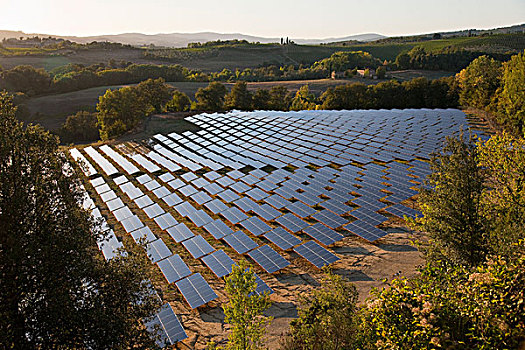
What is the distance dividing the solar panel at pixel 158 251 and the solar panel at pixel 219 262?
262 cm

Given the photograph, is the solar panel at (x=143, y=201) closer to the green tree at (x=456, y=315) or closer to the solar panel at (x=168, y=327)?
the solar panel at (x=168, y=327)

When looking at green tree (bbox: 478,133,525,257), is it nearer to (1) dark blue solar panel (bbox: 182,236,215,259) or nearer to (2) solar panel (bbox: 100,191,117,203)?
(1) dark blue solar panel (bbox: 182,236,215,259)

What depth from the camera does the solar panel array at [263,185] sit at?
19859mm

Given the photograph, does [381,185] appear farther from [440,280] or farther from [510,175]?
[440,280]

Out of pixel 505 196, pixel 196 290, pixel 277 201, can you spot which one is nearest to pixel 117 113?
pixel 277 201

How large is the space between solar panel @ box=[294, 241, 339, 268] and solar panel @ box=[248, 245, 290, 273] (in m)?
1.24

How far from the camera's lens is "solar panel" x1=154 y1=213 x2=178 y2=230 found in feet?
76.1

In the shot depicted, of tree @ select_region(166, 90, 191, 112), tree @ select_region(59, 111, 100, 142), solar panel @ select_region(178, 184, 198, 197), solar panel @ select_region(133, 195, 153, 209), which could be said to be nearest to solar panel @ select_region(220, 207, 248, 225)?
solar panel @ select_region(178, 184, 198, 197)

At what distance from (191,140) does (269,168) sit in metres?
17.1

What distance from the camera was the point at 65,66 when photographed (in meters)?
121

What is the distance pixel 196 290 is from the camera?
53.5ft

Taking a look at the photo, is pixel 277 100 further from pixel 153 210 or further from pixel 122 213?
pixel 122 213

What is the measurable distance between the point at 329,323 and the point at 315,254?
884 cm

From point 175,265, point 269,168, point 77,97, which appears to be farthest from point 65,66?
point 175,265
